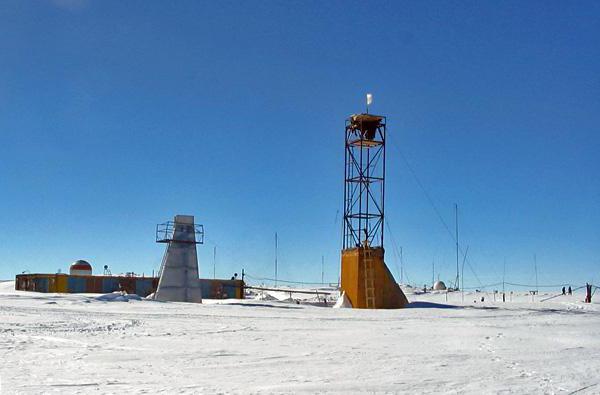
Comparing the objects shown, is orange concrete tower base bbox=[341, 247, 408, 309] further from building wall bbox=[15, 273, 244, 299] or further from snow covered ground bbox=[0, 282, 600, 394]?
building wall bbox=[15, 273, 244, 299]

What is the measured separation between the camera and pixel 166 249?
117 feet

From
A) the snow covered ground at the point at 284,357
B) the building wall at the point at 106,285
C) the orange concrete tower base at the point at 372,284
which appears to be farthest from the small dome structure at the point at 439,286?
the snow covered ground at the point at 284,357

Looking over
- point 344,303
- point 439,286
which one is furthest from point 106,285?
point 439,286

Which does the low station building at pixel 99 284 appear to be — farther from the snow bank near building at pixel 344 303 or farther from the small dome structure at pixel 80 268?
the snow bank near building at pixel 344 303

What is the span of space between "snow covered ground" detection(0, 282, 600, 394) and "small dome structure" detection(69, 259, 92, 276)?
35632 mm

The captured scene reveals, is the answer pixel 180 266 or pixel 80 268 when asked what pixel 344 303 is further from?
pixel 80 268

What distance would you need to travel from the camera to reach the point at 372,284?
33844 millimetres

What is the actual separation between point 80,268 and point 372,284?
3005cm

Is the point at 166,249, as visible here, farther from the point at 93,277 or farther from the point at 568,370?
the point at 568,370

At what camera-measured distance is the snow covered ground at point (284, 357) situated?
8742mm

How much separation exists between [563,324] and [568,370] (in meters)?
11.8

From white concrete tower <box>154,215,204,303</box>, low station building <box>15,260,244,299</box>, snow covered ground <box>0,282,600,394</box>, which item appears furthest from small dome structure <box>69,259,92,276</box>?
snow covered ground <box>0,282,600,394</box>

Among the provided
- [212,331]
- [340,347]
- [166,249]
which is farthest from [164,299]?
[340,347]

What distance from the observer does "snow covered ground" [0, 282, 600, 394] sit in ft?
28.7
